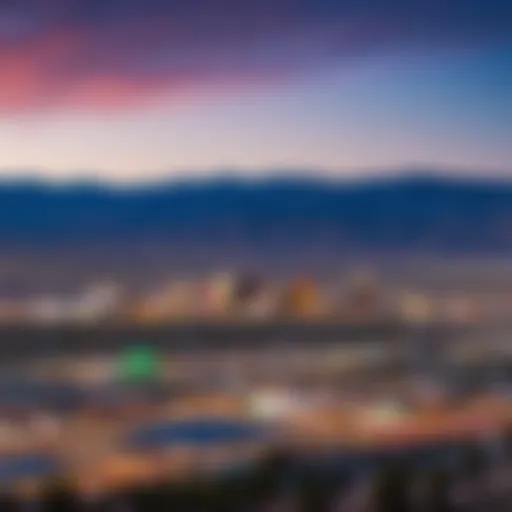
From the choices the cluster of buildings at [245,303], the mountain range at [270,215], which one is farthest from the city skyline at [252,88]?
the cluster of buildings at [245,303]

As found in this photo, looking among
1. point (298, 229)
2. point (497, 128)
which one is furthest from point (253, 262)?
point (497, 128)

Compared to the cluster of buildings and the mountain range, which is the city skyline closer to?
the mountain range

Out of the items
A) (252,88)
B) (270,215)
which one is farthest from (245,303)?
(252,88)

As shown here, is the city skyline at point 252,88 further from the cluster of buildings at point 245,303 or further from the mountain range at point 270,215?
the cluster of buildings at point 245,303

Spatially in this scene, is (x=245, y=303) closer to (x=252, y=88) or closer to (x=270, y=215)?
(x=270, y=215)

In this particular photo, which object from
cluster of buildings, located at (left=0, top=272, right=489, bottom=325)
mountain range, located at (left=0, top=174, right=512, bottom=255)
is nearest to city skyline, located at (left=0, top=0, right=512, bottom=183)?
mountain range, located at (left=0, top=174, right=512, bottom=255)

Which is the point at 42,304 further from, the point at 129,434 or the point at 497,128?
the point at 497,128
